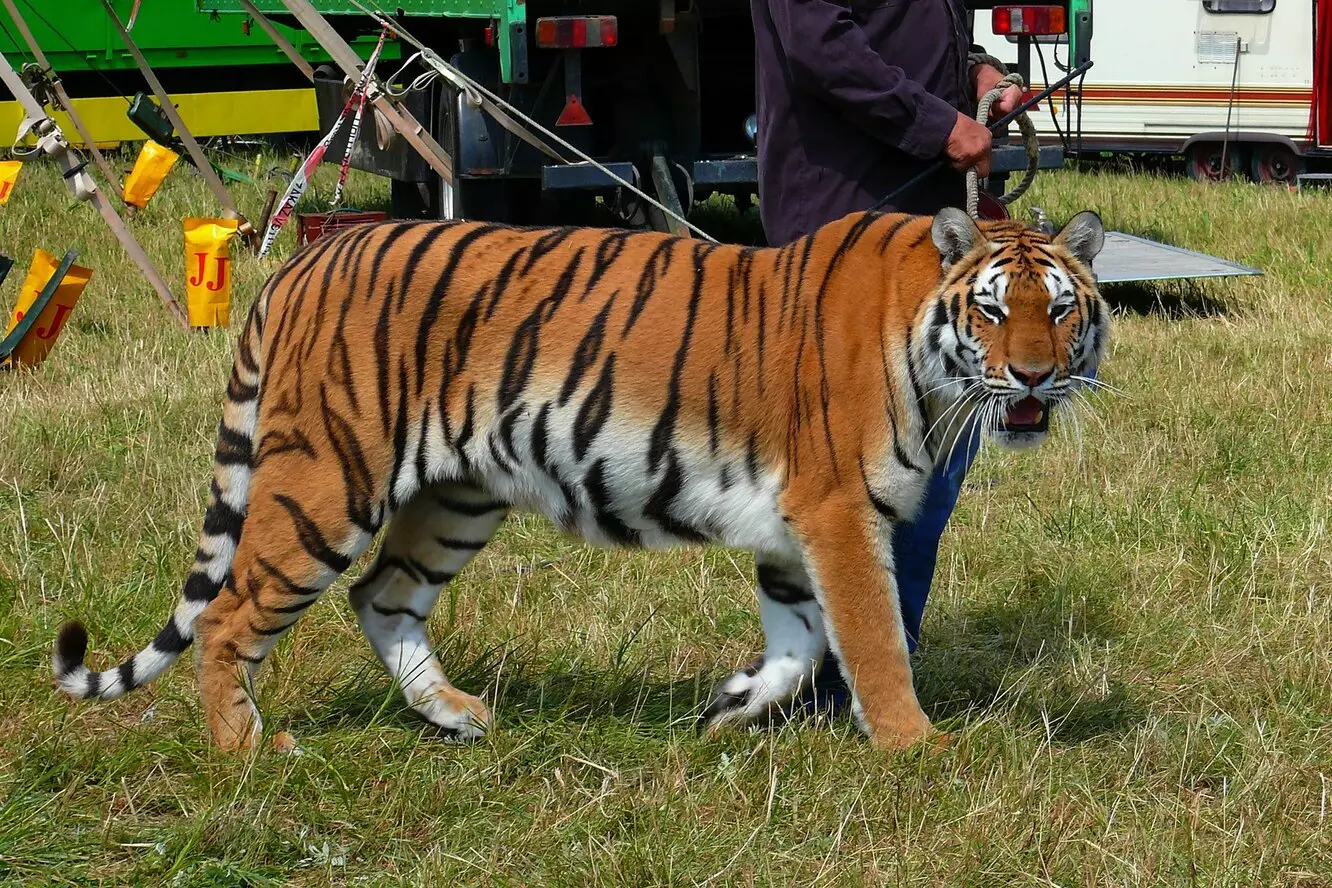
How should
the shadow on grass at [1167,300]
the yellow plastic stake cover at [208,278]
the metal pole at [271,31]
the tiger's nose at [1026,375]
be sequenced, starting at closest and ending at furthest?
the tiger's nose at [1026,375] < the yellow plastic stake cover at [208,278] < the metal pole at [271,31] < the shadow on grass at [1167,300]

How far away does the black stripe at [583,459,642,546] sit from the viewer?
11.9 ft

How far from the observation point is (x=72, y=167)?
7336 mm

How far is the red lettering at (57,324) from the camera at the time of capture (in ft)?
23.3

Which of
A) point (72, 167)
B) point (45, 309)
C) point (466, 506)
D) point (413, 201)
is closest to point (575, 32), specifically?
point (72, 167)

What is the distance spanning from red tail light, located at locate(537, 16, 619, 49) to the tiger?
365 cm

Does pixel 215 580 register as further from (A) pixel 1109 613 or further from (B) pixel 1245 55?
(B) pixel 1245 55

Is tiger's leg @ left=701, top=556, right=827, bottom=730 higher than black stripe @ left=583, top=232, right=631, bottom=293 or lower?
lower

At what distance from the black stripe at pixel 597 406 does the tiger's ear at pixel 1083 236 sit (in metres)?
1.02

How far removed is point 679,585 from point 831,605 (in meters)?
1.23

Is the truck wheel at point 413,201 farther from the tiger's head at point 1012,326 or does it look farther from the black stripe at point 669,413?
the tiger's head at point 1012,326

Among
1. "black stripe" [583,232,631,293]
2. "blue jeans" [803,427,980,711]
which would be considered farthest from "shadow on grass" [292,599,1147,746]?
"black stripe" [583,232,631,293]

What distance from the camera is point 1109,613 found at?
4.59m

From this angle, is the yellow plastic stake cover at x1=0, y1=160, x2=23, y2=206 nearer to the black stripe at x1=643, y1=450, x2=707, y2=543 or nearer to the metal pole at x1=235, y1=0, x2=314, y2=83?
the metal pole at x1=235, y1=0, x2=314, y2=83

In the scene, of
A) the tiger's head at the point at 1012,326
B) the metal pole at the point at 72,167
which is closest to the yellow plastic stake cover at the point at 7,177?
the metal pole at the point at 72,167
